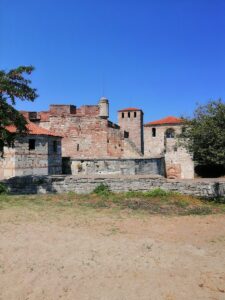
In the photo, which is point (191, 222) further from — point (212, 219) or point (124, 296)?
point (124, 296)

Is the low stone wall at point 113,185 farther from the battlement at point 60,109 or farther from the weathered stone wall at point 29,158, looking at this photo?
the battlement at point 60,109

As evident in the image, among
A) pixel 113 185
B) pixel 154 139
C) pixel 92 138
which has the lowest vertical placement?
pixel 113 185

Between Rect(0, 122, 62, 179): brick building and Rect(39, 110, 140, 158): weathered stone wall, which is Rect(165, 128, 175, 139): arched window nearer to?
Rect(39, 110, 140, 158): weathered stone wall

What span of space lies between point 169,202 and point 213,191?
2907 mm

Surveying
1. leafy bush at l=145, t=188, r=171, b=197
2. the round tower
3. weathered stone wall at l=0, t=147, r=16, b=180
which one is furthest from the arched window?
leafy bush at l=145, t=188, r=171, b=197

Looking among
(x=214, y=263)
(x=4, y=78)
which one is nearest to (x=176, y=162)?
(x=4, y=78)

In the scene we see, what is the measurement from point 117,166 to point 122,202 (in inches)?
376

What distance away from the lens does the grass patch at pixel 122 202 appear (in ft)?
43.5

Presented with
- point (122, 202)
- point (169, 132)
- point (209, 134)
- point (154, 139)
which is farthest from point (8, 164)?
point (169, 132)

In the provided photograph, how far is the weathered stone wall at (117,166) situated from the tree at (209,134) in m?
8.46

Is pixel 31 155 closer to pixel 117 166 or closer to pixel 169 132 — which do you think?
pixel 117 166

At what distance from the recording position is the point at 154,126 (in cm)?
4456

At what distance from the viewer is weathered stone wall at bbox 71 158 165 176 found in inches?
947

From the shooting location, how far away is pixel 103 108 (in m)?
31.2
